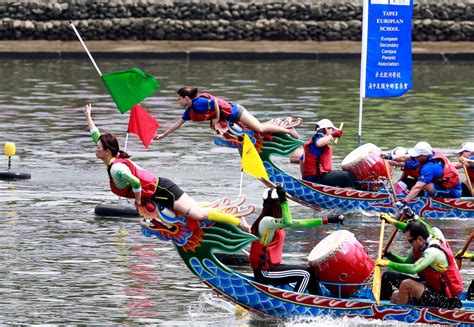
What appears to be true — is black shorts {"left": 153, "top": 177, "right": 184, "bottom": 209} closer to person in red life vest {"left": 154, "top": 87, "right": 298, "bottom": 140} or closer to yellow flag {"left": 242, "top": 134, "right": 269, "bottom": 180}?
yellow flag {"left": 242, "top": 134, "right": 269, "bottom": 180}

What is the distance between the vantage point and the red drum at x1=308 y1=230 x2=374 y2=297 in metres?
14.9

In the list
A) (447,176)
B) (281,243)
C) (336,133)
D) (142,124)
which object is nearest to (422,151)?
(447,176)

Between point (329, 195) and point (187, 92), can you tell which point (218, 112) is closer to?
point (187, 92)

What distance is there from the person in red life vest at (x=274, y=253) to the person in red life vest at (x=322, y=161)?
6678mm

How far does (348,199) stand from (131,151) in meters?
7.07

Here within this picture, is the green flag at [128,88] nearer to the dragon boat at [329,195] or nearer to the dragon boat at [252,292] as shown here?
the dragon boat at [329,195]

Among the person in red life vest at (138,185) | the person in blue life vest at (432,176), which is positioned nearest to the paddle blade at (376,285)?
the person in red life vest at (138,185)

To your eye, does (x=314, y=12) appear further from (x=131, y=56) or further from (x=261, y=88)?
Answer: (x=261, y=88)

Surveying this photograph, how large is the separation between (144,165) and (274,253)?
35.6 feet

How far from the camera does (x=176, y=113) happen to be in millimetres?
32875

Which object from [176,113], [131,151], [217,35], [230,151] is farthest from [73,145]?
[217,35]

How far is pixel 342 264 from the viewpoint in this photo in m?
14.9

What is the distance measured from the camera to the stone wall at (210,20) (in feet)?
149

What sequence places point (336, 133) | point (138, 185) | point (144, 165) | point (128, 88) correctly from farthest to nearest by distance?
point (144, 165)
point (336, 133)
point (128, 88)
point (138, 185)
